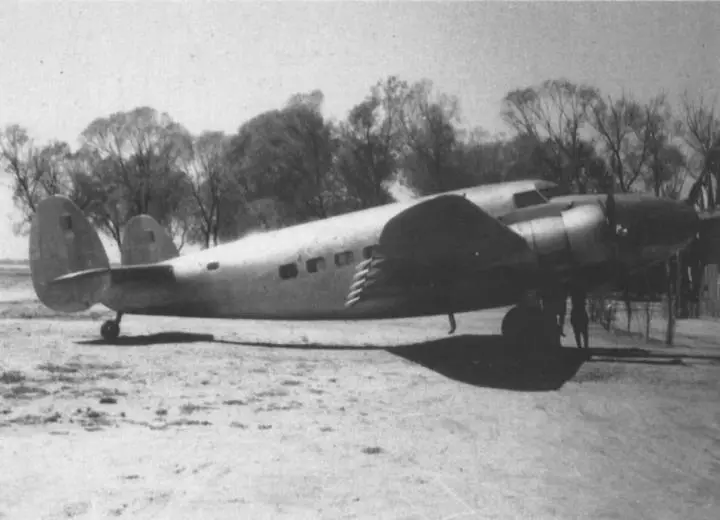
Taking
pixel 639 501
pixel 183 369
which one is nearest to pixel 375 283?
pixel 183 369

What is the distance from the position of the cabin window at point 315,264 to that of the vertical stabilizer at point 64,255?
14.6 feet

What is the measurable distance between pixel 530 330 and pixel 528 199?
2.40m

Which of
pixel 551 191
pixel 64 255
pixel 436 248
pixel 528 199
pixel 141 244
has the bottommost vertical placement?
pixel 436 248

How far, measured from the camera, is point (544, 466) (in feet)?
16.0

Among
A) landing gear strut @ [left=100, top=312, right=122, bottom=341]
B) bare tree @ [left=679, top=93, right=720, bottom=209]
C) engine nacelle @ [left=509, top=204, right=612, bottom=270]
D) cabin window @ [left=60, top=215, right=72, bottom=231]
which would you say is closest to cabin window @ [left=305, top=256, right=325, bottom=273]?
engine nacelle @ [left=509, top=204, right=612, bottom=270]

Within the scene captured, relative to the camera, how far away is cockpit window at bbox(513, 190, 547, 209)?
10.9 m

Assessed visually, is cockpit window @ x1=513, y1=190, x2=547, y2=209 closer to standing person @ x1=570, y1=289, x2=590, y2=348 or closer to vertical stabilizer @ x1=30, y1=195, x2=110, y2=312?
standing person @ x1=570, y1=289, x2=590, y2=348

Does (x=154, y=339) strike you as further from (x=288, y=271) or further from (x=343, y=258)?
(x=343, y=258)

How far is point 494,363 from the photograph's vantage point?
9.73 meters

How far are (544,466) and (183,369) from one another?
20.3 ft

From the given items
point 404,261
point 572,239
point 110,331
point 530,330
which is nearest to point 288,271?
point 404,261

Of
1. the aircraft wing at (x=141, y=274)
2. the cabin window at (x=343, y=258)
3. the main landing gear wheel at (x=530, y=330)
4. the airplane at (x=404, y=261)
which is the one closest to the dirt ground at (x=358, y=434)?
the main landing gear wheel at (x=530, y=330)

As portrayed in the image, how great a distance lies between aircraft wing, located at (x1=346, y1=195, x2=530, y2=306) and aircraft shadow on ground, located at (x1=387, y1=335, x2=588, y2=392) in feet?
4.38

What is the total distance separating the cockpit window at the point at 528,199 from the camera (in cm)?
1091
